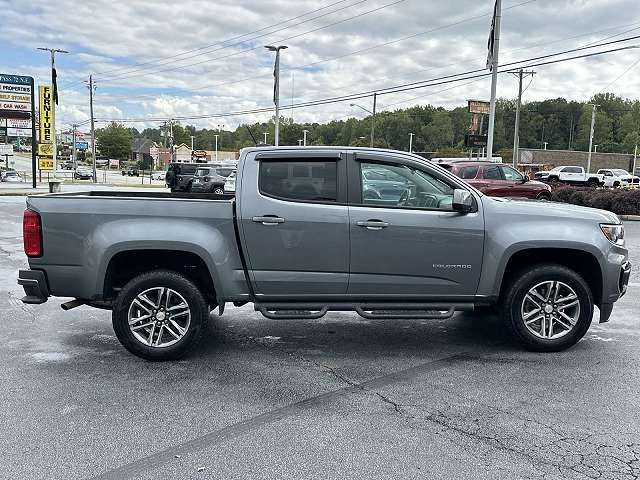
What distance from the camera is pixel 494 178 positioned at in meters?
19.2

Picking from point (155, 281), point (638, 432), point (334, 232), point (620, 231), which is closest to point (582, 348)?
point (620, 231)

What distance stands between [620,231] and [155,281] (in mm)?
4350

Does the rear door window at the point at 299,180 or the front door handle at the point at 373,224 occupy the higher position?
the rear door window at the point at 299,180

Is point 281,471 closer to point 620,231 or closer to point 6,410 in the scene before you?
point 6,410

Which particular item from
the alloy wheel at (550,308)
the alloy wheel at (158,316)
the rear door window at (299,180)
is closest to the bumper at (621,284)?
the alloy wheel at (550,308)

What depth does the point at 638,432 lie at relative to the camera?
12.6 ft

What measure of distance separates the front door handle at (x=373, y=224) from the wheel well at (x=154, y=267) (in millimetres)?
1434

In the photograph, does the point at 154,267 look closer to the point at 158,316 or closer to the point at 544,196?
the point at 158,316

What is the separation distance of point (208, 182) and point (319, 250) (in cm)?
2357

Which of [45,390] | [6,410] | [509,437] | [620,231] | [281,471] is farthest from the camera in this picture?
[620,231]

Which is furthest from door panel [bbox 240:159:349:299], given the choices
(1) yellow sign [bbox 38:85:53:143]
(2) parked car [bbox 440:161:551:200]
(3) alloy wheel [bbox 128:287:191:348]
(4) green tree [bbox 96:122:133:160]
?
(4) green tree [bbox 96:122:133:160]

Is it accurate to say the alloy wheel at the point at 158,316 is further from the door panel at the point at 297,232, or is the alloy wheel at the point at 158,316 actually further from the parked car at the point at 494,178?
the parked car at the point at 494,178

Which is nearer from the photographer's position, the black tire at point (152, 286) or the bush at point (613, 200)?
the black tire at point (152, 286)

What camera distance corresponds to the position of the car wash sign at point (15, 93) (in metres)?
37.6
